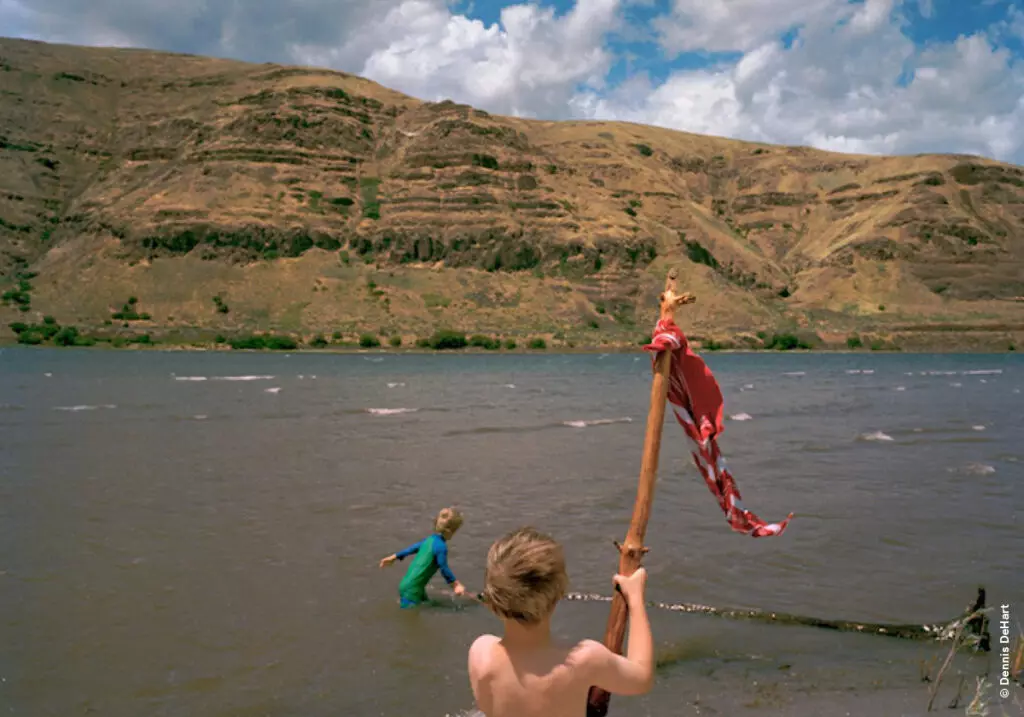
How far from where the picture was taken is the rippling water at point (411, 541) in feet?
26.1

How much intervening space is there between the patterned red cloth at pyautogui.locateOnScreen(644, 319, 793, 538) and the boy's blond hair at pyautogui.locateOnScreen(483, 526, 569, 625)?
4.45ft

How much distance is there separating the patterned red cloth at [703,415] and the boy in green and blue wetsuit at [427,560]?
17.5 ft

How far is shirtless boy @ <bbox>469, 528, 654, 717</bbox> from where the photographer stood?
299 cm

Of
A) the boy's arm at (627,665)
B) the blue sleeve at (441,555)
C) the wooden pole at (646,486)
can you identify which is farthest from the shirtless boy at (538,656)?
the blue sleeve at (441,555)

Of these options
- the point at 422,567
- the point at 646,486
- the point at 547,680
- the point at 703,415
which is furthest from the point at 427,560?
the point at 547,680

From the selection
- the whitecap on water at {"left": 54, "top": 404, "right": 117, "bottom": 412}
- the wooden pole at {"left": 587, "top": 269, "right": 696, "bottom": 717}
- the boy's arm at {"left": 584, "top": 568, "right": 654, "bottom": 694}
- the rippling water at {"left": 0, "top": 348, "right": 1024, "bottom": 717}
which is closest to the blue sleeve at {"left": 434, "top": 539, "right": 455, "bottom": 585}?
the rippling water at {"left": 0, "top": 348, "right": 1024, "bottom": 717}

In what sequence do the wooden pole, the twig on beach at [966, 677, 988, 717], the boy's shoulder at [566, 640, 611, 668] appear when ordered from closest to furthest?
the boy's shoulder at [566, 640, 611, 668], the wooden pole, the twig on beach at [966, 677, 988, 717]

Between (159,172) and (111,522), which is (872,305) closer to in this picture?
(159,172)

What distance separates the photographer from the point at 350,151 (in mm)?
150000

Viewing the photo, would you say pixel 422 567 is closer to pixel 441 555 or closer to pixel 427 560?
pixel 427 560

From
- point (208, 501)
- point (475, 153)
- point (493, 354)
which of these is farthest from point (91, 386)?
point (475, 153)

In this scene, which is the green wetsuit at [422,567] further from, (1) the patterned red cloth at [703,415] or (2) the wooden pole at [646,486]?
(2) the wooden pole at [646,486]

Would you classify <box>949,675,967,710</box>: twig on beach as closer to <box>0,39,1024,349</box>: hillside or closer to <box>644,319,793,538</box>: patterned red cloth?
<box>644,319,793,538</box>: patterned red cloth

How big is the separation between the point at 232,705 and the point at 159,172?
15515 cm
